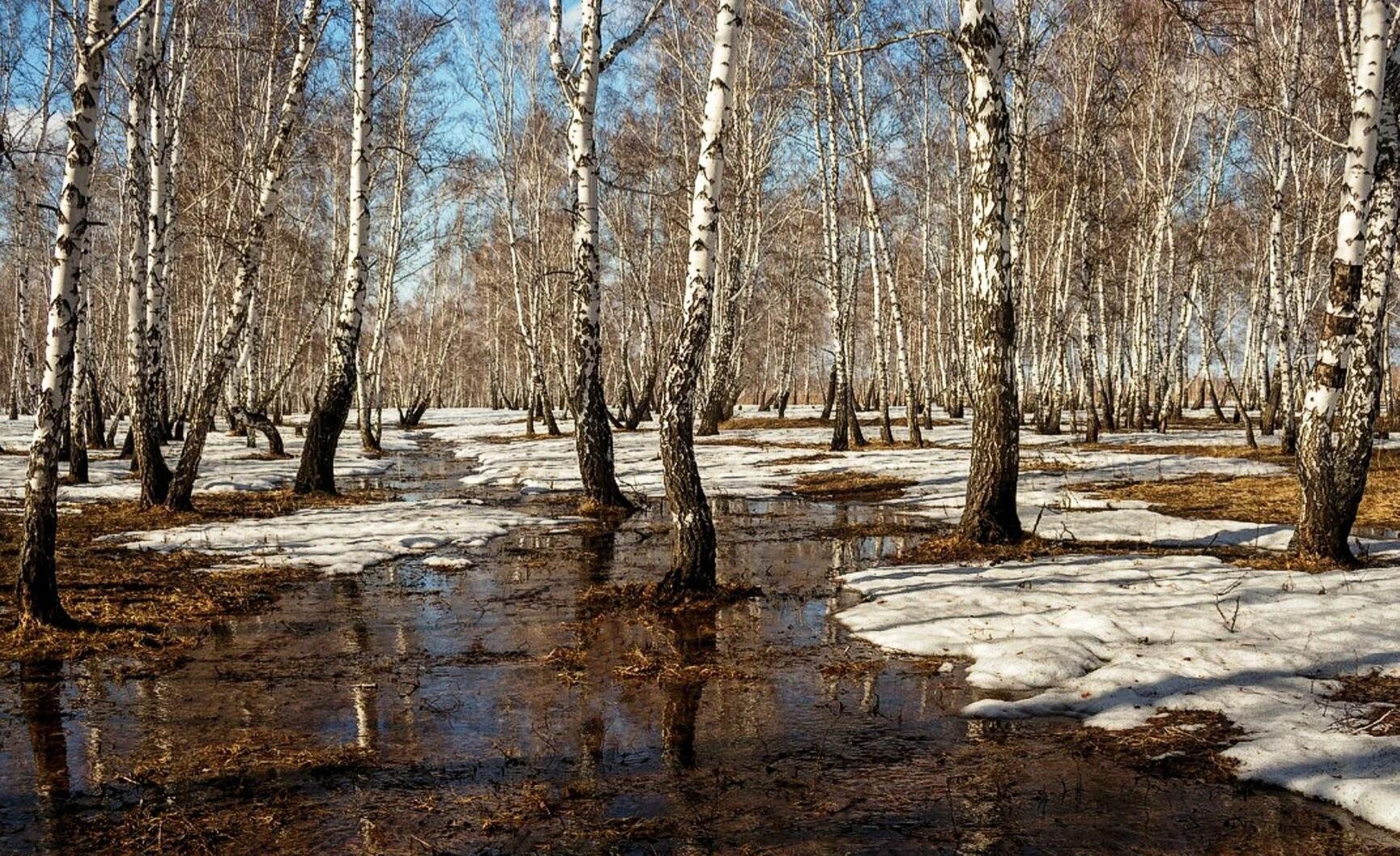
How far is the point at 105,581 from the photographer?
24.2 feet

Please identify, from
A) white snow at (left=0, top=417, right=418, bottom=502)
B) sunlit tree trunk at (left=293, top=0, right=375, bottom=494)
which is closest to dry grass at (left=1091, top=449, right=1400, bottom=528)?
sunlit tree trunk at (left=293, top=0, right=375, bottom=494)

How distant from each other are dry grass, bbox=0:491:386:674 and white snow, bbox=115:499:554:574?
0.37 metres

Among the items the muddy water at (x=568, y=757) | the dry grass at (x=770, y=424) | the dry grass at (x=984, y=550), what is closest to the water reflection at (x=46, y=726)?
the muddy water at (x=568, y=757)

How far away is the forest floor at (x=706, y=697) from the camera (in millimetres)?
3451

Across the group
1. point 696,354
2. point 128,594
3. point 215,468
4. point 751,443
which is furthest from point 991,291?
point 751,443

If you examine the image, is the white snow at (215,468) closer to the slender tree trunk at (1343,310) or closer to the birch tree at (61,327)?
the birch tree at (61,327)

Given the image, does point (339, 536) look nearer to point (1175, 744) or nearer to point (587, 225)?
point (587, 225)

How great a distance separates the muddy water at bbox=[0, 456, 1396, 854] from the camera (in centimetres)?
334

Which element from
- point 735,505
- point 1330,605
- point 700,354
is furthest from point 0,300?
point 1330,605

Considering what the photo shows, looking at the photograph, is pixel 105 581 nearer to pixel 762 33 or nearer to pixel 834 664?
pixel 834 664

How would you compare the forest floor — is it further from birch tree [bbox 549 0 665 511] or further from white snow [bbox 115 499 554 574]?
birch tree [bbox 549 0 665 511]

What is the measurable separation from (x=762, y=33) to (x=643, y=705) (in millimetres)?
20715

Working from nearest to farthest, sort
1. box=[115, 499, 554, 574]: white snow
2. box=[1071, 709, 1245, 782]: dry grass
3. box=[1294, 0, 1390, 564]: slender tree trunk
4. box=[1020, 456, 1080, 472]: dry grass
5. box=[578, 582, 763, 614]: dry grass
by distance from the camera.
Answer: box=[1071, 709, 1245, 782]: dry grass → box=[578, 582, 763, 614]: dry grass → box=[1294, 0, 1390, 564]: slender tree trunk → box=[115, 499, 554, 574]: white snow → box=[1020, 456, 1080, 472]: dry grass

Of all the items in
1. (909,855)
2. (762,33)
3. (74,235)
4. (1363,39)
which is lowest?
(909,855)
